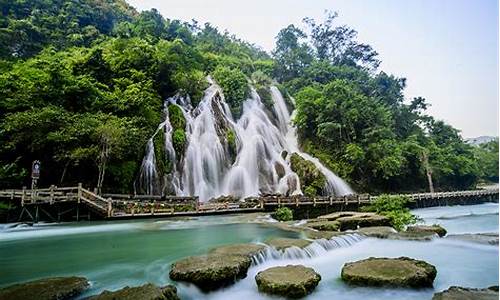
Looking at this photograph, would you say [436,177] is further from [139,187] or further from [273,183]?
[139,187]

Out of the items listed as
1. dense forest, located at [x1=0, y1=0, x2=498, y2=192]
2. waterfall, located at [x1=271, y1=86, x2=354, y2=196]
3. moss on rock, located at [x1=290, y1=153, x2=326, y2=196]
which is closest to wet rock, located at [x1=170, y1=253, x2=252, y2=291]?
dense forest, located at [x1=0, y1=0, x2=498, y2=192]

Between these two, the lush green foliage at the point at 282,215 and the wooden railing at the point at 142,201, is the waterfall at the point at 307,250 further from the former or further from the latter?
the wooden railing at the point at 142,201

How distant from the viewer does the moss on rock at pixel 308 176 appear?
16.7 meters

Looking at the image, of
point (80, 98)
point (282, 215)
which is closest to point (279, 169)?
point (282, 215)

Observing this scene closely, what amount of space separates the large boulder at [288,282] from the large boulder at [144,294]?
1003 millimetres

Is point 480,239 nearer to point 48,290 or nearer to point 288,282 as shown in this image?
point 288,282

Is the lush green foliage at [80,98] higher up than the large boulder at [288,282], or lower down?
higher up

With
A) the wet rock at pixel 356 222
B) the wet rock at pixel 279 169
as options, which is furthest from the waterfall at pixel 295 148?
the wet rock at pixel 356 222

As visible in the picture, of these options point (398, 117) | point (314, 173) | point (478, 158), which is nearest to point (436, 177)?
point (478, 158)

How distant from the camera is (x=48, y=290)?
11.2 ft

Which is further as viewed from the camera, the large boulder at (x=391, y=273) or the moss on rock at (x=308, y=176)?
the moss on rock at (x=308, y=176)

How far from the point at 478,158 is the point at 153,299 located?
29714mm

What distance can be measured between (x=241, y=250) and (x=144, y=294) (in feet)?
6.95

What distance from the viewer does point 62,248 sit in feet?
21.0
